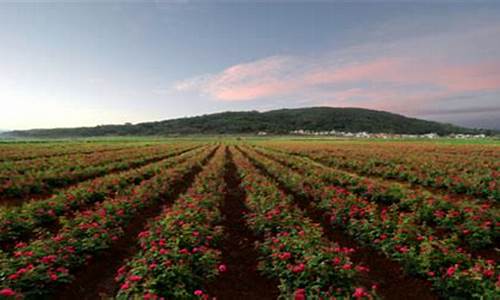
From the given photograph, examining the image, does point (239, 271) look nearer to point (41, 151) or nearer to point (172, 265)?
point (172, 265)

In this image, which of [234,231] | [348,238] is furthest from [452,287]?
[234,231]

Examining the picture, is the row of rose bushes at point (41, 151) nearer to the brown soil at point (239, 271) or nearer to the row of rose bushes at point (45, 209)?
the row of rose bushes at point (45, 209)

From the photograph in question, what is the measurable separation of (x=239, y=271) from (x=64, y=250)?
377 cm

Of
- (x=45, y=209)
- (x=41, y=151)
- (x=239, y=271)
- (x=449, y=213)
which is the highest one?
(x=41, y=151)

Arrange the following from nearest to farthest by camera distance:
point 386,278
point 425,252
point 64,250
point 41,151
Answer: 1. point 425,252
2. point 64,250
3. point 386,278
4. point 41,151

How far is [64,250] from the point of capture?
5344mm

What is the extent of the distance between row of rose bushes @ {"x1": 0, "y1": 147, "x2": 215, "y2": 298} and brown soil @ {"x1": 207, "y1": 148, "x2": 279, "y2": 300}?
9.29ft

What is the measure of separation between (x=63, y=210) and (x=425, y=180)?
18.5 metres

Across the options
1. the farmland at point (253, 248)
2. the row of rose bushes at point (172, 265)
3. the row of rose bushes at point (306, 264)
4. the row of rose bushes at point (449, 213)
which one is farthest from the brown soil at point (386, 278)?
the row of rose bushes at point (172, 265)

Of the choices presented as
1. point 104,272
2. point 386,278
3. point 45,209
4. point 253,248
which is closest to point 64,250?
point 104,272

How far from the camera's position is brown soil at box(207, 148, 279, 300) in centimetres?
533

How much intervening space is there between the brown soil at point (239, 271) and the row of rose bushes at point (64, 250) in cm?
283

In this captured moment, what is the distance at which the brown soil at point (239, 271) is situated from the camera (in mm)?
5332

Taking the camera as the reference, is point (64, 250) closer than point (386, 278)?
Yes
